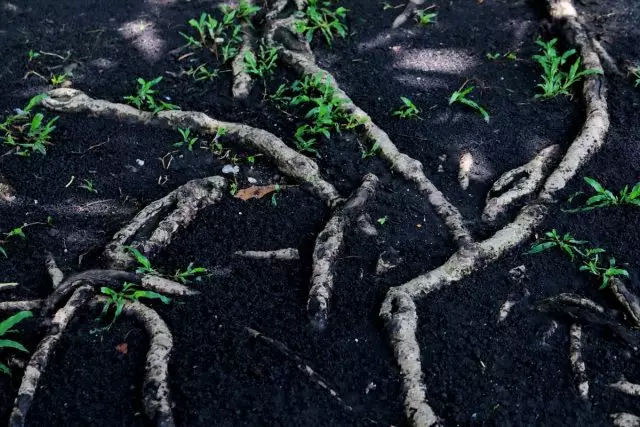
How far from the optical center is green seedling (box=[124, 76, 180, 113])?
193 inches

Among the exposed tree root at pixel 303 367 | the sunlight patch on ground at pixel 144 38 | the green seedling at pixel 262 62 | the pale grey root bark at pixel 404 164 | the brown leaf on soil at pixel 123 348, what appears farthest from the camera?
the sunlight patch on ground at pixel 144 38

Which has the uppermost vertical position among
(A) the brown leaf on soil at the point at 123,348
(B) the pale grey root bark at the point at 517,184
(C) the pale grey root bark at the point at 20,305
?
(C) the pale grey root bark at the point at 20,305

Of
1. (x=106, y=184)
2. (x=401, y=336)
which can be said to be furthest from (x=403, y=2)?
(x=401, y=336)

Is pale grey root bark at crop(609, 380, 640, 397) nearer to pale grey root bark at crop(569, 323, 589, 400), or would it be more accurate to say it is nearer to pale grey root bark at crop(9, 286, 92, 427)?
pale grey root bark at crop(569, 323, 589, 400)

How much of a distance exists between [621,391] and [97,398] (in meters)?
2.47

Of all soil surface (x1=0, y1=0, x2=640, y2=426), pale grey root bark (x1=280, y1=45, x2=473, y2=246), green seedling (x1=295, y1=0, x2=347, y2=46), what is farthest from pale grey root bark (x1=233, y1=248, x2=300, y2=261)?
green seedling (x1=295, y1=0, x2=347, y2=46)

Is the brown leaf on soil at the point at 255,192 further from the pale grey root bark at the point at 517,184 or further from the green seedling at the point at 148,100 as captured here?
the pale grey root bark at the point at 517,184

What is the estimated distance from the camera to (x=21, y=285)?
3.75 m

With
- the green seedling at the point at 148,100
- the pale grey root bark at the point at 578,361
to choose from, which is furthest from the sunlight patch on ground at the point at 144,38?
the pale grey root bark at the point at 578,361

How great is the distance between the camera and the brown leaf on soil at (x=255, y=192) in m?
4.32

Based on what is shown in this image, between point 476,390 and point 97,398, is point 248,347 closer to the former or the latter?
point 97,398

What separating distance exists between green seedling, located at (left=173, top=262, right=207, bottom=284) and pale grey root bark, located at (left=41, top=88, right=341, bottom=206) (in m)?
0.91

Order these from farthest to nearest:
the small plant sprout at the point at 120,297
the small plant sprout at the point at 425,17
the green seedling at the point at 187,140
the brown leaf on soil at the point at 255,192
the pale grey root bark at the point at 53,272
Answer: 1. the small plant sprout at the point at 425,17
2. the green seedling at the point at 187,140
3. the brown leaf on soil at the point at 255,192
4. the pale grey root bark at the point at 53,272
5. the small plant sprout at the point at 120,297

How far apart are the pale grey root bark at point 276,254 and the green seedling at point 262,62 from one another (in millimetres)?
1748
